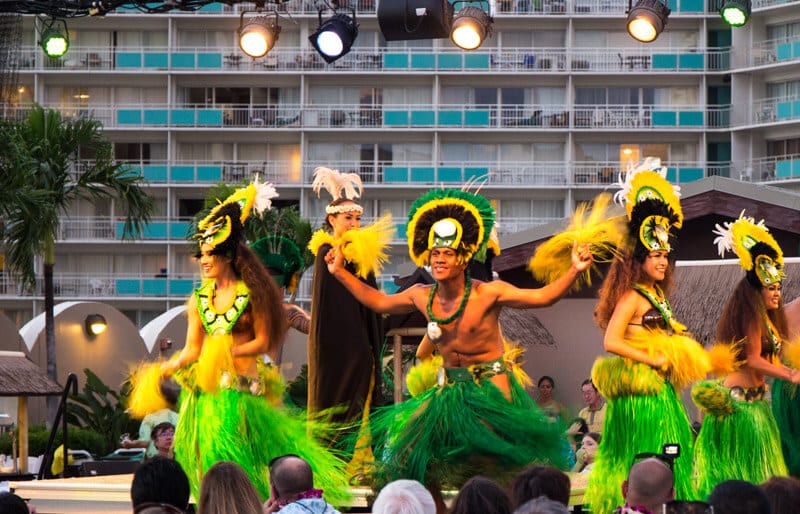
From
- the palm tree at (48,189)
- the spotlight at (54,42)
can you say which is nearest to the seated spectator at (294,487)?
the spotlight at (54,42)

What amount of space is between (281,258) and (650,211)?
2.75m

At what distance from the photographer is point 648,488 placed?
5.34 m

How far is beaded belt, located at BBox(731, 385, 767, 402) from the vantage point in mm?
8320

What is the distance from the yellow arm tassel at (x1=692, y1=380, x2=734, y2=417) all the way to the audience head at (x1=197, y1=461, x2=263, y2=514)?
3.68 m

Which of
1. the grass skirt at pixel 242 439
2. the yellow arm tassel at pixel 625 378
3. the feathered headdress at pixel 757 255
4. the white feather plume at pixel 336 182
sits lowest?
the grass skirt at pixel 242 439

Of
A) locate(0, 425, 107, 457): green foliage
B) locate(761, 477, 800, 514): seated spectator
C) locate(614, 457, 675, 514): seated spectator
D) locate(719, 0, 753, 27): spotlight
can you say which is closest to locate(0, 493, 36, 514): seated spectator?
locate(614, 457, 675, 514): seated spectator

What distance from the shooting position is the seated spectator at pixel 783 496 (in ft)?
16.3

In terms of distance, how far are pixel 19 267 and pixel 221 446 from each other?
1554 cm

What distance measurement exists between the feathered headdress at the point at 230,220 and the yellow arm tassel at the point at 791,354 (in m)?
3.00

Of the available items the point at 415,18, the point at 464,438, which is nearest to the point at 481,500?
the point at 464,438

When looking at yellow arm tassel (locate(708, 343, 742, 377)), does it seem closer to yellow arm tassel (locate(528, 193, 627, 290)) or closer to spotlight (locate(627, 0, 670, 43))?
yellow arm tassel (locate(528, 193, 627, 290))

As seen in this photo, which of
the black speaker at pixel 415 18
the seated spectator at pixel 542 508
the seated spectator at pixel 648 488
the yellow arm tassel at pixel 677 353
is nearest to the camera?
the seated spectator at pixel 542 508

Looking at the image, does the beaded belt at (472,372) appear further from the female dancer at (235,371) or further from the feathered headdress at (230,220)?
the feathered headdress at (230,220)

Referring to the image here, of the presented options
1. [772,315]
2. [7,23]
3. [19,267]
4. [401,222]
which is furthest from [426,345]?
[401,222]
